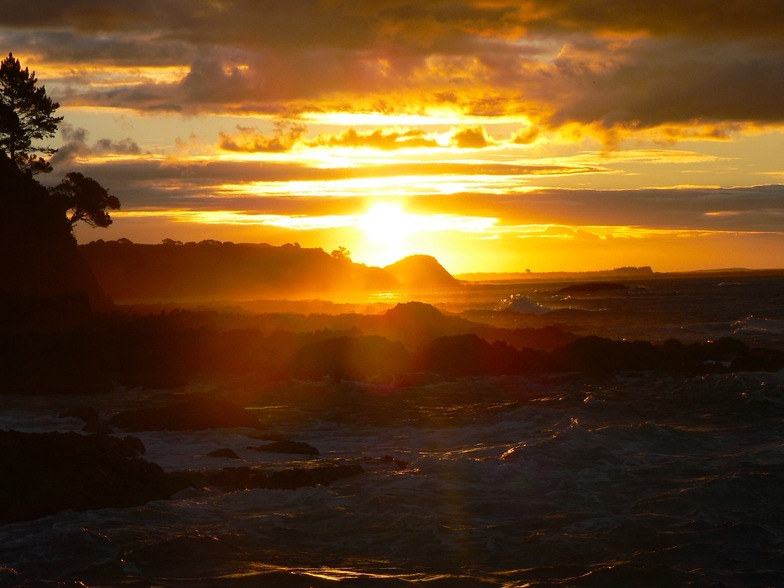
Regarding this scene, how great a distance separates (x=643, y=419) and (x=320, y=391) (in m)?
10.8

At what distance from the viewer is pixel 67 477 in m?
13.3

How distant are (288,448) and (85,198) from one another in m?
49.0

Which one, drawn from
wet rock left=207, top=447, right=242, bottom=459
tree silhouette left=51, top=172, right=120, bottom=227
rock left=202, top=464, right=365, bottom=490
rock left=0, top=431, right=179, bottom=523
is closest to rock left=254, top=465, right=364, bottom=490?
rock left=202, top=464, right=365, bottom=490

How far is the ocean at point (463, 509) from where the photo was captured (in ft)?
35.8

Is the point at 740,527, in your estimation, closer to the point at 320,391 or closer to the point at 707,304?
the point at 320,391

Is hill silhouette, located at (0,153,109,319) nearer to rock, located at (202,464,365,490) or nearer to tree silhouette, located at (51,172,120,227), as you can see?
tree silhouette, located at (51,172,120,227)

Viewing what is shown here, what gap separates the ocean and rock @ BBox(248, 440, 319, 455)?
0.32 meters

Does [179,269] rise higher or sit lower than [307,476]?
higher

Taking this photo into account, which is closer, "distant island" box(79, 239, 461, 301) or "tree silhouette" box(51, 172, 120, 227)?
"tree silhouette" box(51, 172, 120, 227)

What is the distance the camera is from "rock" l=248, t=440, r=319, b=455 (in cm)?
1731

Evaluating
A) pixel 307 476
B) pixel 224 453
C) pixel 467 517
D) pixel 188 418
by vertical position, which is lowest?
pixel 467 517

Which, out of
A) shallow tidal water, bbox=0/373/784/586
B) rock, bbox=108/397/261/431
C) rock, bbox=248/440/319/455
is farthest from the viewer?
rock, bbox=108/397/261/431

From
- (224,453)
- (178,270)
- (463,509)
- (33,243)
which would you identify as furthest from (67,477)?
(178,270)

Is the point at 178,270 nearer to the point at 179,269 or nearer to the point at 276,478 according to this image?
the point at 179,269
